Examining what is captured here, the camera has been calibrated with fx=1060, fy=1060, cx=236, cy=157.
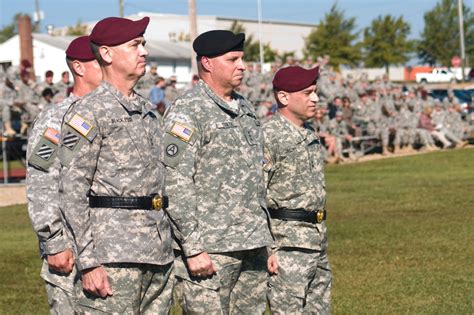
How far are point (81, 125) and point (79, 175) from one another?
23 cm

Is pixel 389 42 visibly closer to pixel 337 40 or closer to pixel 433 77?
pixel 433 77

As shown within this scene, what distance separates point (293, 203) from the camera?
6727 mm

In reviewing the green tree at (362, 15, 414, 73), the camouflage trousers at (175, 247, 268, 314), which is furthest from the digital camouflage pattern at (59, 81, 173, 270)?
the green tree at (362, 15, 414, 73)

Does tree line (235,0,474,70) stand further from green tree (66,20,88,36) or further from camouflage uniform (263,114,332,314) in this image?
camouflage uniform (263,114,332,314)

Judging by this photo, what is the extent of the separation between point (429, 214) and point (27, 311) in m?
8.56

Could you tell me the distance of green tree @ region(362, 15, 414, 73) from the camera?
2025 inches

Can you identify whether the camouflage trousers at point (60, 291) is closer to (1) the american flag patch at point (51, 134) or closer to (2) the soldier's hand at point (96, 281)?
(1) the american flag patch at point (51, 134)

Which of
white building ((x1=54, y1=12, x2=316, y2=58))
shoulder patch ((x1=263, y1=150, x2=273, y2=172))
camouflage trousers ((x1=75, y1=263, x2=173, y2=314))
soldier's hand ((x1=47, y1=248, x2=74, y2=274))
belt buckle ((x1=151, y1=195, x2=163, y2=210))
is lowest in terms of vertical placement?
camouflage trousers ((x1=75, y1=263, x2=173, y2=314))

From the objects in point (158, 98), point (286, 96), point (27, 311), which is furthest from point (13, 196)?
point (286, 96)

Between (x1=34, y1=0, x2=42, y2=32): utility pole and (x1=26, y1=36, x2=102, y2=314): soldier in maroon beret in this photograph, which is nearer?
(x1=26, y1=36, x2=102, y2=314): soldier in maroon beret

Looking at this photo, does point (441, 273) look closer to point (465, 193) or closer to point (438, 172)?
point (465, 193)

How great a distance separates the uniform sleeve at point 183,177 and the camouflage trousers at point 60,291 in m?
0.73

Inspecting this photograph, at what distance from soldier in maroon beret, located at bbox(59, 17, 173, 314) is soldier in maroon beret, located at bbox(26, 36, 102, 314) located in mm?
178

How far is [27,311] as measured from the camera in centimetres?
952
